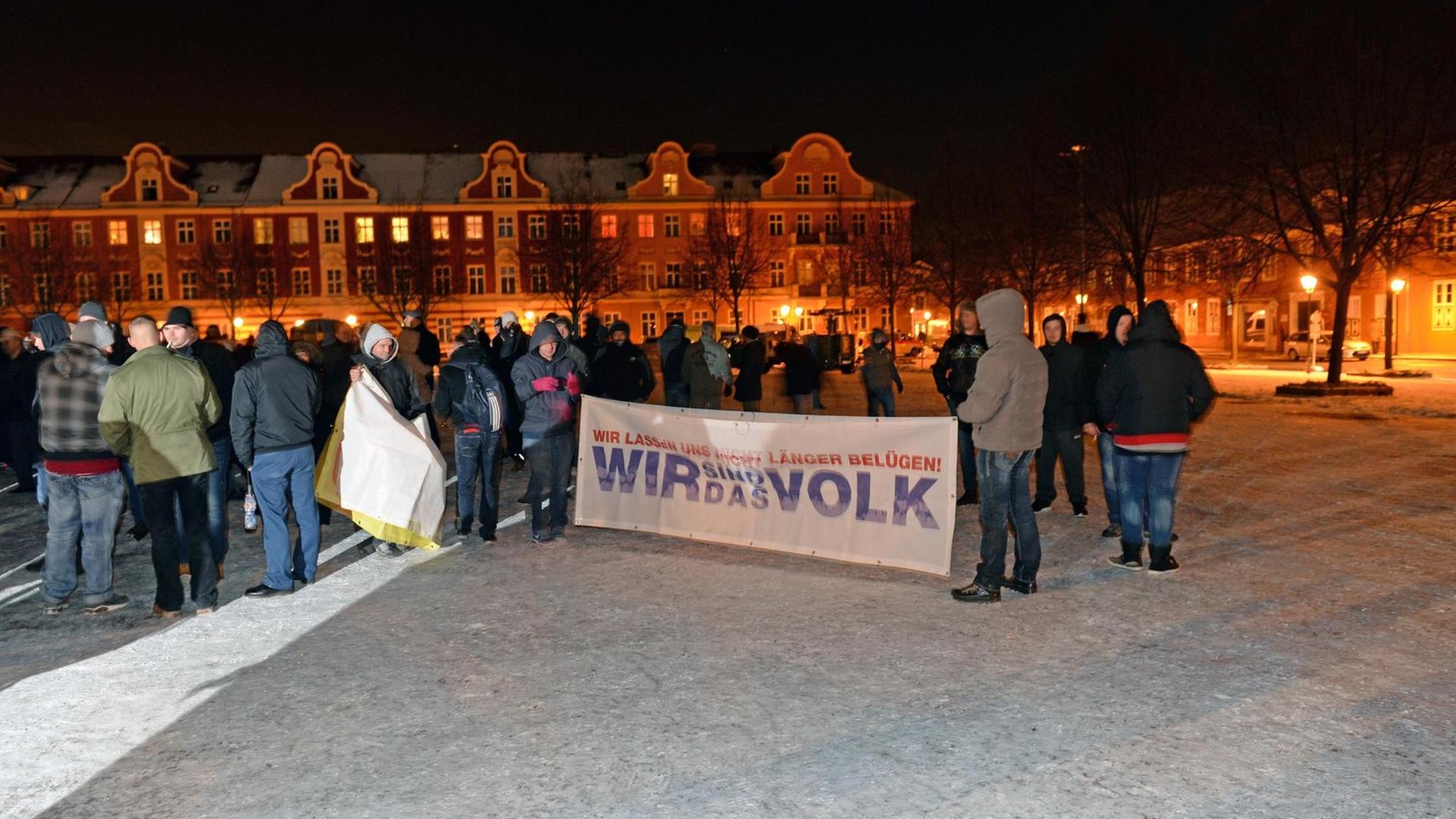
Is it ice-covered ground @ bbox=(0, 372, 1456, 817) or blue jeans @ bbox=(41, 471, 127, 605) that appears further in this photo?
blue jeans @ bbox=(41, 471, 127, 605)

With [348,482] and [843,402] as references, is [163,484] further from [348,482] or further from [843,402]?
[843,402]

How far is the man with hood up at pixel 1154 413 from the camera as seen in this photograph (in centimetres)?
782

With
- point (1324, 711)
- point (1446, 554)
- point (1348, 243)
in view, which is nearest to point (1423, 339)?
point (1348, 243)

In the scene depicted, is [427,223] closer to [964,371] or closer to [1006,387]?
[964,371]

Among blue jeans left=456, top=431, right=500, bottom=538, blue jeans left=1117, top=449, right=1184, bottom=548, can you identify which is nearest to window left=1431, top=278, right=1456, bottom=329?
blue jeans left=1117, top=449, right=1184, bottom=548

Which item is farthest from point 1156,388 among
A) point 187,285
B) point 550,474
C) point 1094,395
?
point 187,285

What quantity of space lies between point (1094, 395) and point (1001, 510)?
2.21 m

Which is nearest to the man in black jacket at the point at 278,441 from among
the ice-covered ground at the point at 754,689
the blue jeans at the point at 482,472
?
the ice-covered ground at the point at 754,689

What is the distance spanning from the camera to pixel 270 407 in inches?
304

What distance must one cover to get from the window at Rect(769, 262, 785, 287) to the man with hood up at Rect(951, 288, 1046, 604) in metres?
64.8

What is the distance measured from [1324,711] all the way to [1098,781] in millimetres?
1456

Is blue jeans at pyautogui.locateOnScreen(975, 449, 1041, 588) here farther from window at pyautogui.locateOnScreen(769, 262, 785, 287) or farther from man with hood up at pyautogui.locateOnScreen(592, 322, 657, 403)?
window at pyautogui.locateOnScreen(769, 262, 785, 287)

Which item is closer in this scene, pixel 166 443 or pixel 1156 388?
pixel 166 443

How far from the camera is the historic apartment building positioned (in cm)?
6688
